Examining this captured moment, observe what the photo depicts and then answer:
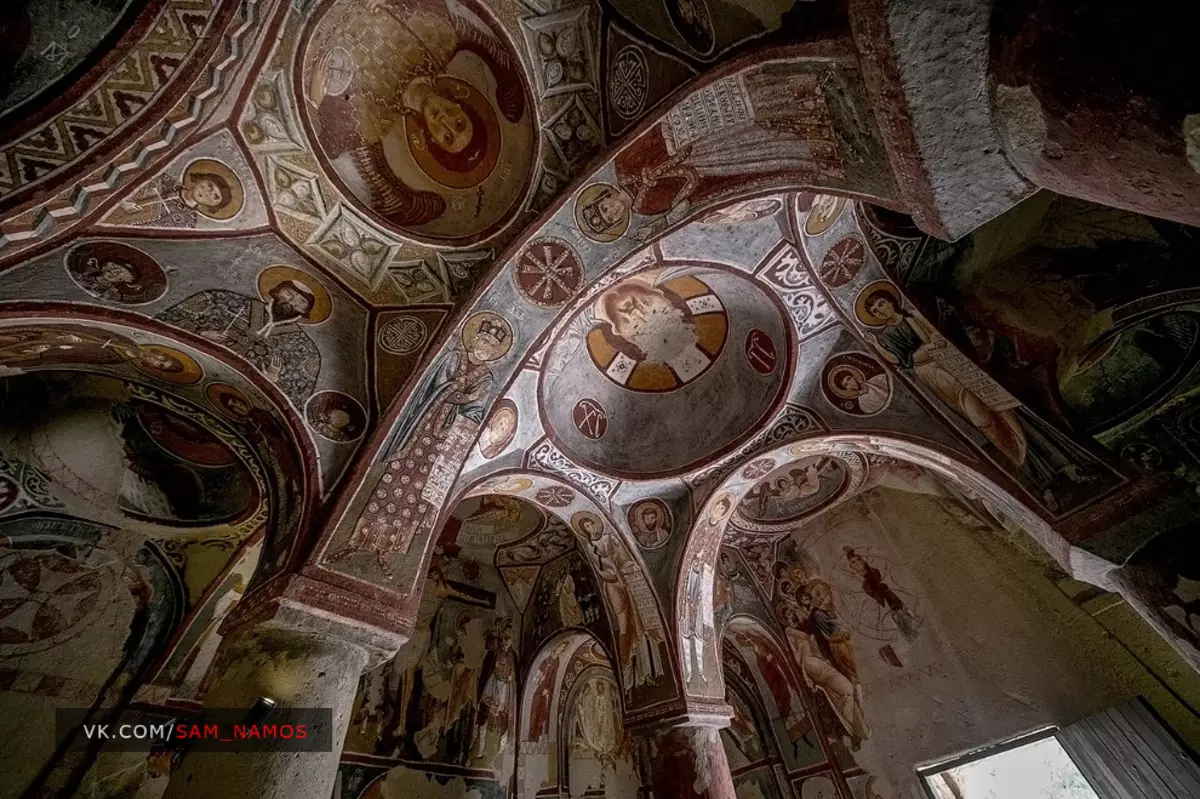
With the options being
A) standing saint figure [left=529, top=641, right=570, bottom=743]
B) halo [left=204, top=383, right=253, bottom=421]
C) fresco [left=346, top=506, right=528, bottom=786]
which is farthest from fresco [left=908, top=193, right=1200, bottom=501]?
standing saint figure [left=529, top=641, right=570, bottom=743]

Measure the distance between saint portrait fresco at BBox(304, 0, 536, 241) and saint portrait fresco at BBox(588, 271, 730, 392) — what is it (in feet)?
6.38

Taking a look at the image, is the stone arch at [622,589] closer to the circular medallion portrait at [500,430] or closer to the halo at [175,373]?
the circular medallion portrait at [500,430]

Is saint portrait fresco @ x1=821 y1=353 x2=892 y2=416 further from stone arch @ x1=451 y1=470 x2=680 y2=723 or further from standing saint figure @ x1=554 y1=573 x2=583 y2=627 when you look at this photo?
standing saint figure @ x1=554 y1=573 x2=583 y2=627

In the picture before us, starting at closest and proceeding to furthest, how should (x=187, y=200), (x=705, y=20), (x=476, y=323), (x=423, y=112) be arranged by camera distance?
1. (x=705, y=20)
2. (x=187, y=200)
3. (x=423, y=112)
4. (x=476, y=323)

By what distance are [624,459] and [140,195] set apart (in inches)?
212

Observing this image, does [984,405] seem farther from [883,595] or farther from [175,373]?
[175,373]

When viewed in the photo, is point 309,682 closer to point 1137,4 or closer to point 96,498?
point 96,498

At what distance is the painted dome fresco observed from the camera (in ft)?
19.5

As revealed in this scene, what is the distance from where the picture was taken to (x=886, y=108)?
2416 millimetres

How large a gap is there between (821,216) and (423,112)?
359 centimetres

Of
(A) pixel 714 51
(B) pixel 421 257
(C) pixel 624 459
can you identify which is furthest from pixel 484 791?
(A) pixel 714 51

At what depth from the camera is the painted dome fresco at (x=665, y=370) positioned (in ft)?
19.5

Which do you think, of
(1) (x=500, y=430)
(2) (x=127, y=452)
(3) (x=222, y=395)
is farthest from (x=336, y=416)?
(2) (x=127, y=452)

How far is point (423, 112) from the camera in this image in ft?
13.8
